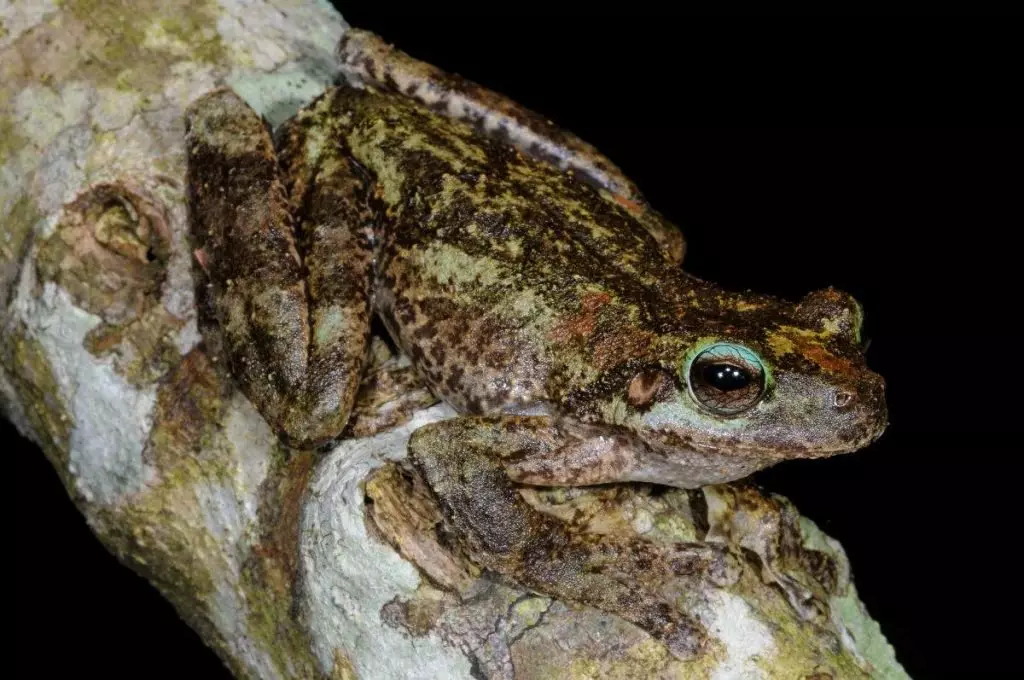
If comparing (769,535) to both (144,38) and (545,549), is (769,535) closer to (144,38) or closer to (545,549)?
(545,549)

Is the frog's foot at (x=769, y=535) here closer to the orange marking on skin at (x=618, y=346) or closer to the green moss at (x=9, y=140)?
the orange marking on skin at (x=618, y=346)

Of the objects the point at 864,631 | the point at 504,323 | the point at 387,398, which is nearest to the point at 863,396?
the point at 864,631

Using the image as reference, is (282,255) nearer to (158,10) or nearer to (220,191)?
(220,191)

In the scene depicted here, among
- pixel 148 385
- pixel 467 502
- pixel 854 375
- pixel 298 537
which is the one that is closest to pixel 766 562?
pixel 854 375

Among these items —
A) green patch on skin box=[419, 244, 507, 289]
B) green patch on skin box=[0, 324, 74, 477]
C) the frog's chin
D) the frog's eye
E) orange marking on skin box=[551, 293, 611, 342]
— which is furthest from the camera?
green patch on skin box=[0, 324, 74, 477]

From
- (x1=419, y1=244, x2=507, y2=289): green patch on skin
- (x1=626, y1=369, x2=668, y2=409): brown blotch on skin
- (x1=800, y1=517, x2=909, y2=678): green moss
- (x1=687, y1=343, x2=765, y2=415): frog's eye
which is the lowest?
(x1=800, y1=517, x2=909, y2=678): green moss

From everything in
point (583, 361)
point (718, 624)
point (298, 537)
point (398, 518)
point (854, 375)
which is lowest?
point (298, 537)

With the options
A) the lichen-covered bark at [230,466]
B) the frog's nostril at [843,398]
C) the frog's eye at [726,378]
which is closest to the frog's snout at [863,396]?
the frog's nostril at [843,398]

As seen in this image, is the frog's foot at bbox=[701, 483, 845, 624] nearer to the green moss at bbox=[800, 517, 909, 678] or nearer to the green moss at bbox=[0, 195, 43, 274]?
the green moss at bbox=[800, 517, 909, 678]

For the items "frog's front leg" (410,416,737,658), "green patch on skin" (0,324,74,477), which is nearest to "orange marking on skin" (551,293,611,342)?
"frog's front leg" (410,416,737,658)
